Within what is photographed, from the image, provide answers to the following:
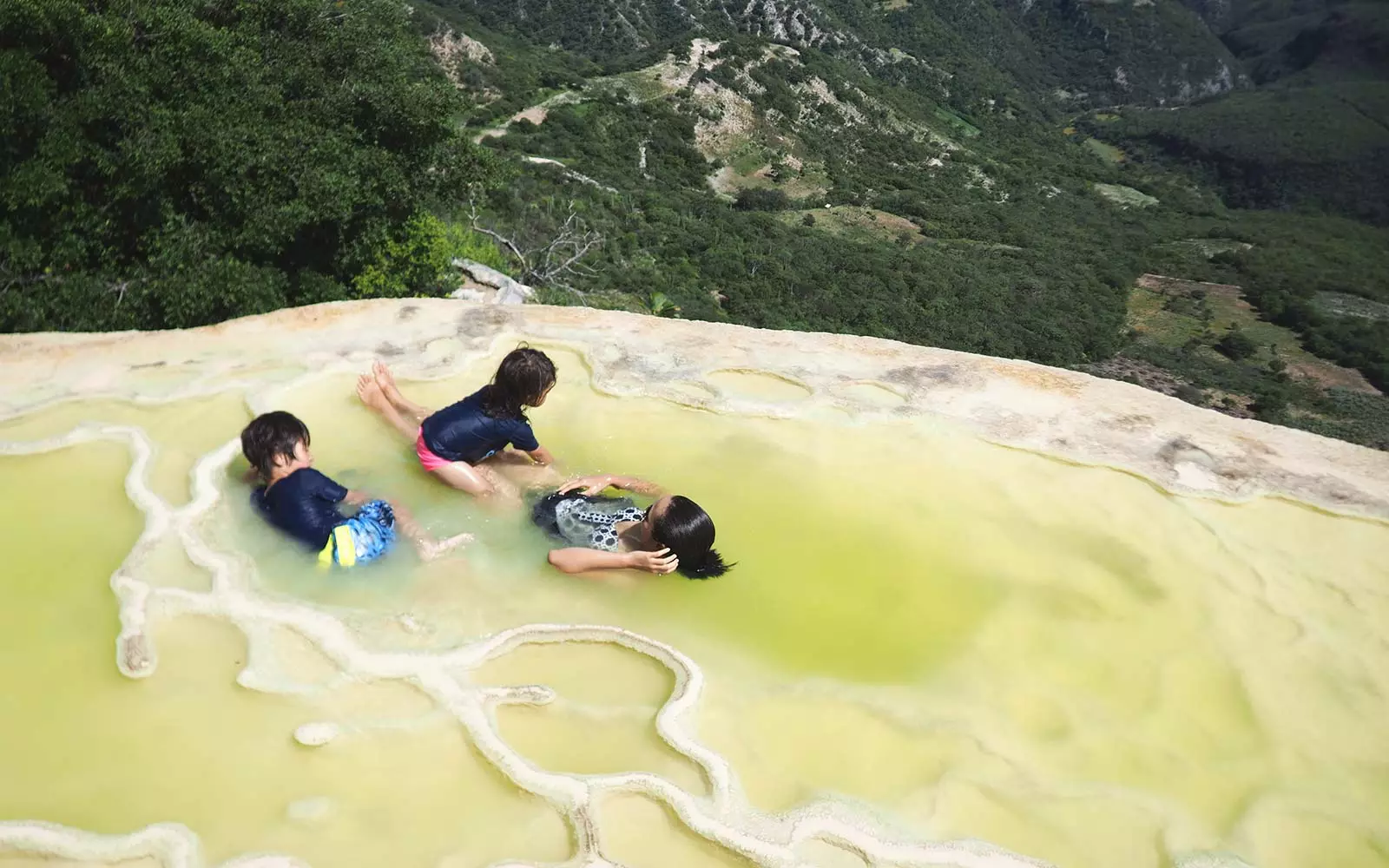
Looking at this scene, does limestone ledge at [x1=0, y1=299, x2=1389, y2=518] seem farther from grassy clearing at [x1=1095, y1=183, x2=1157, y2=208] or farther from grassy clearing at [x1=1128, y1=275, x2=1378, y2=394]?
grassy clearing at [x1=1095, y1=183, x2=1157, y2=208]

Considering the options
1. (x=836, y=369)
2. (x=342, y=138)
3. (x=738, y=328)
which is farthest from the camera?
(x=342, y=138)

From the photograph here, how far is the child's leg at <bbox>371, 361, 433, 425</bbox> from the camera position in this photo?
6.50 meters

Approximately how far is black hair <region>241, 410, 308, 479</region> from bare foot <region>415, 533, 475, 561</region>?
0.91m

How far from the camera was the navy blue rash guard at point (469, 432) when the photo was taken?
18.4 ft

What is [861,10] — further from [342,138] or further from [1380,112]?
[342,138]

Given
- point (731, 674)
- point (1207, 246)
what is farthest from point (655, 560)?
point (1207, 246)

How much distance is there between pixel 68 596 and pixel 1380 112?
155 metres

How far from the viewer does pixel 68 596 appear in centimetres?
480

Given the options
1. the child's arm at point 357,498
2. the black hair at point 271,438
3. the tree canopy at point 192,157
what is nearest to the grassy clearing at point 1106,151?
the tree canopy at point 192,157

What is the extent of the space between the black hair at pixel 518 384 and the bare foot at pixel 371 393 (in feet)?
4.55

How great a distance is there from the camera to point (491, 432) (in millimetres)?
5648

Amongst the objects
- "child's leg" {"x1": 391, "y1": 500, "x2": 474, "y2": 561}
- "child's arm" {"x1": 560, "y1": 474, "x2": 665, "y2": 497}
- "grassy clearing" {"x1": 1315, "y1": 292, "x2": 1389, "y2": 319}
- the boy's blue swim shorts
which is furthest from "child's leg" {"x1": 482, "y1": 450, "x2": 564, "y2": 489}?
"grassy clearing" {"x1": 1315, "y1": 292, "x2": 1389, "y2": 319}

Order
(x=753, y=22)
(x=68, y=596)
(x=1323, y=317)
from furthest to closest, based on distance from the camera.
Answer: (x=753, y=22)
(x=1323, y=317)
(x=68, y=596)

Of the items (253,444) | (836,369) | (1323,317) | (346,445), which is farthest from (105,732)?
(1323,317)
